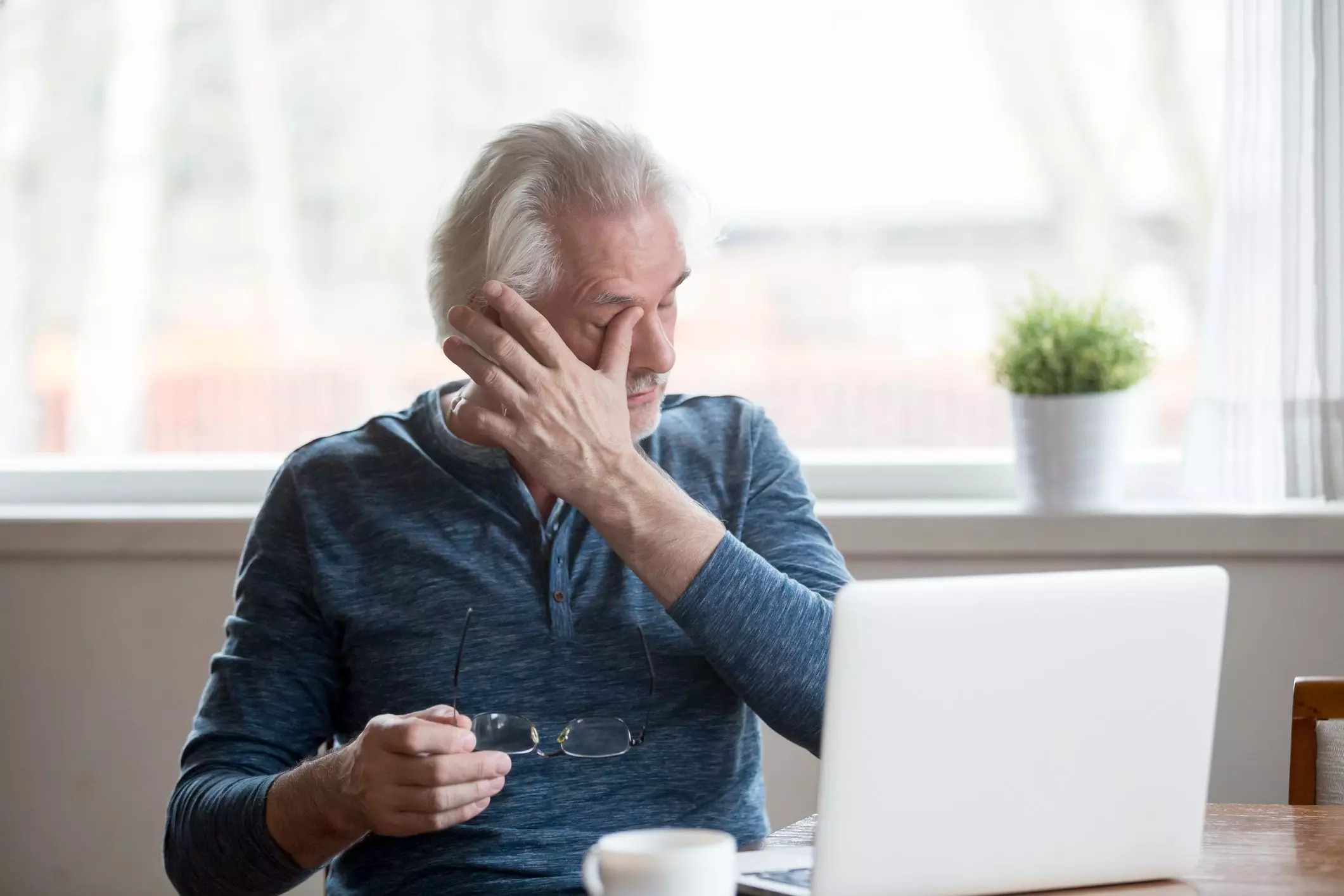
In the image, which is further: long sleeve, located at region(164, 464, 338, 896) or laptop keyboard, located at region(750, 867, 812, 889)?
long sleeve, located at region(164, 464, 338, 896)

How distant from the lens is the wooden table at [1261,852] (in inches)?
36.8

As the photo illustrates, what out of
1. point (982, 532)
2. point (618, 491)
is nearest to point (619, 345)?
point (618, 491)

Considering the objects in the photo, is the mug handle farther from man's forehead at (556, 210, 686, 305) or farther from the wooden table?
man's forehead at (556, 210, 686, 305)

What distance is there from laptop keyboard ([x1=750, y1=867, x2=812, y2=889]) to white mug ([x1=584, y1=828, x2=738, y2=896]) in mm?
142

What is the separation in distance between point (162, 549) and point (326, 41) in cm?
94

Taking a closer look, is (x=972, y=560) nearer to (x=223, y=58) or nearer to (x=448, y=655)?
(x=448, y=655)

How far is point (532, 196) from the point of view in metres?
1.38

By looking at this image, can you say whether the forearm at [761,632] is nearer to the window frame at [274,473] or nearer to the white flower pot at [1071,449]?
the white flower pot at [1071,449]

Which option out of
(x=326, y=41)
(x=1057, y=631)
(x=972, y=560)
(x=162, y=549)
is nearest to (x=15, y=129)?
(x=326, y=41)

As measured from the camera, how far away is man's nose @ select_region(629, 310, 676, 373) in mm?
1373

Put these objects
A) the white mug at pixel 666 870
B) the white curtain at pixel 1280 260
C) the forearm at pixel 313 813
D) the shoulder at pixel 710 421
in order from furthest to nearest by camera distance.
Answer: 1. the white curtain at pixel 1280 260
2. the shoulder at pixel 710 421
3. the forearm at pixel 313 813
4. the white mug at pixel 666 870

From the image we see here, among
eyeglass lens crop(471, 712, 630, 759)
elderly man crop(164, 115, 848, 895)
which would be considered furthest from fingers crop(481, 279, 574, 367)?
eyeglass lens crop(471, 712, 630, 759)

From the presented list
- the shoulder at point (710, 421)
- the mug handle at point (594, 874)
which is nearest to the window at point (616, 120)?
the shoulder at point (710, 421)

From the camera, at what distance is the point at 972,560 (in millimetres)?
2033
